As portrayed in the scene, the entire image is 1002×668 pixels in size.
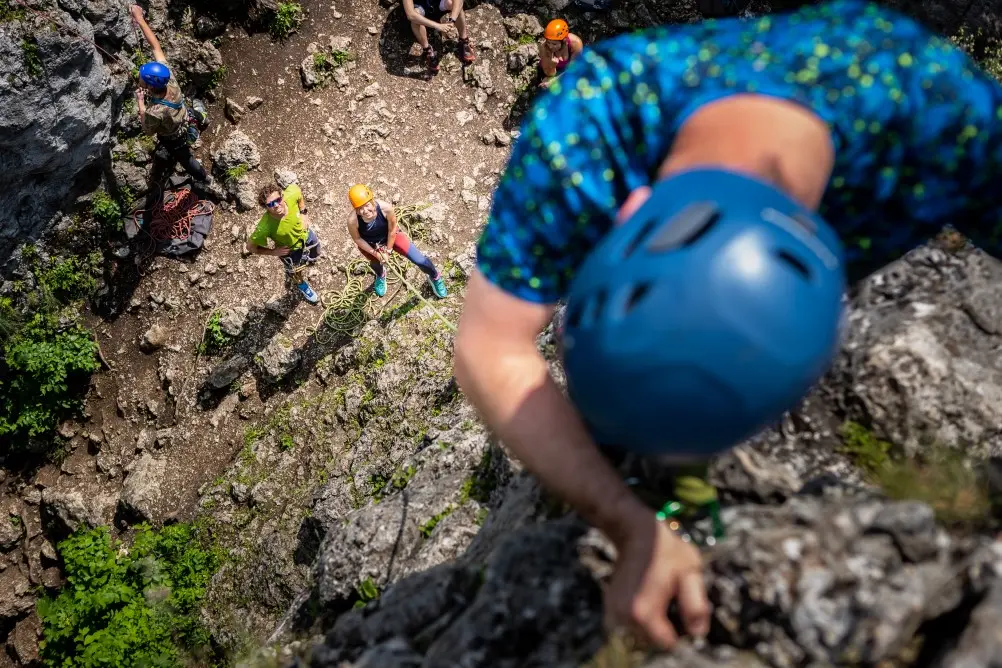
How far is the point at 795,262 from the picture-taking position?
76.6 inches

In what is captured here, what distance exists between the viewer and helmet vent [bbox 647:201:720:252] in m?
1.94

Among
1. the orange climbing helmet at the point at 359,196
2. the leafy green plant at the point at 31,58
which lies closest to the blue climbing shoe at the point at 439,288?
the orange climbing helmet at the point at 359,196

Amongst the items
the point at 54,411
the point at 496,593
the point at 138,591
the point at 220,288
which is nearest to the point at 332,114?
the point at 220,288

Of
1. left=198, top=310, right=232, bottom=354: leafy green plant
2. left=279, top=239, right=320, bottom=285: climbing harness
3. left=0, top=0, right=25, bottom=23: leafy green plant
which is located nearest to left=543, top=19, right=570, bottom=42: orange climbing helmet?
left=279, top=239, right=320, bottom=285: climbing harness

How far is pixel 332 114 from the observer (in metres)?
10.9

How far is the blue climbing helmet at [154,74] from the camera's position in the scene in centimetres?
913

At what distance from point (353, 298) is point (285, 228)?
1410 millimetres

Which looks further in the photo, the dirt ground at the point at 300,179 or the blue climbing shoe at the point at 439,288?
the dirt ground at the point at 300,179

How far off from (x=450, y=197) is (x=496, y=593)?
26.2 ft

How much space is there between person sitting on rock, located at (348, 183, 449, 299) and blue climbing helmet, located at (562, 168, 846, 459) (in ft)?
22.1

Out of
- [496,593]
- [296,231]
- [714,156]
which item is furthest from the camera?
[296,231]

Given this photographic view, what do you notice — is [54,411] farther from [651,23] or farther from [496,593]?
[651,23]

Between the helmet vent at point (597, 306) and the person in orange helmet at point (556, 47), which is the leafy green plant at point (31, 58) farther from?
the helmet vent at point (597, 306)

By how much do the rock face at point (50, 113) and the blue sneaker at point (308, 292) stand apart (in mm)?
3544
